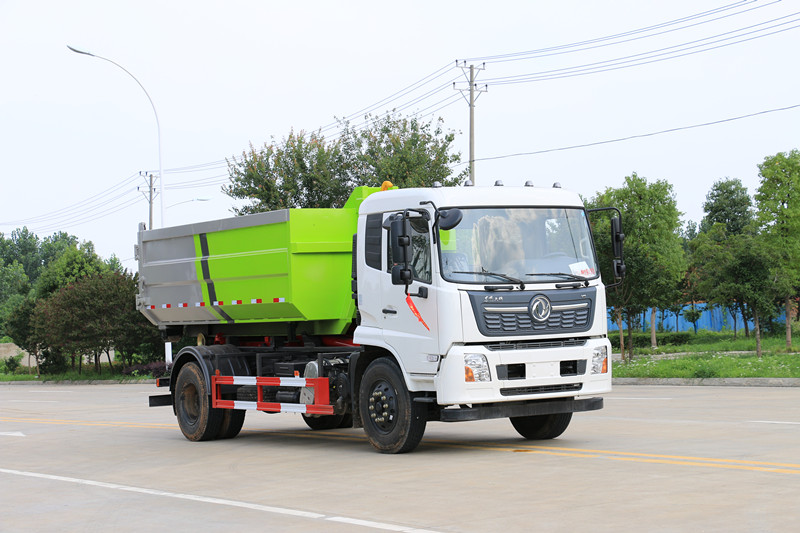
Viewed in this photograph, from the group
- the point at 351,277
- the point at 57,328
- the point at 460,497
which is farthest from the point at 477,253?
the point at 57,328

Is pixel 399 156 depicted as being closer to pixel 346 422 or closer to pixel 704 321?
pixel 346 422

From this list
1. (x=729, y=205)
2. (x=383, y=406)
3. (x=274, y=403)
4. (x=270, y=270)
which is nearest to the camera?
(x=383, y=406)

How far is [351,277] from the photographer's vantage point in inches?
506

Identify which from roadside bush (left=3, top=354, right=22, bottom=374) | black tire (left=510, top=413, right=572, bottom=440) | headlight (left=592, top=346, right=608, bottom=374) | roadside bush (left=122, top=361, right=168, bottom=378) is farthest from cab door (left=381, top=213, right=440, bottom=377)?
roadside bush (left=3, top=354, right=22, bottom=374)

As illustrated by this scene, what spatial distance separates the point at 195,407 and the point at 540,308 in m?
6.23

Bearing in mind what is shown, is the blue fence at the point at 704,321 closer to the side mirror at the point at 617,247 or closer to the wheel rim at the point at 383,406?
the side mirror at the point at 617,247

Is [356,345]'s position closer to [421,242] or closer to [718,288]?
[421,242]

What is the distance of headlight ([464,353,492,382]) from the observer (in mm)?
10672

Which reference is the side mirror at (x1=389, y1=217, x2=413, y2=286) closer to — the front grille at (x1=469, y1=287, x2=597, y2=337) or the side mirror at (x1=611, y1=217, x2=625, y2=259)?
the front grille at (x1=469, y1=287, x2=597, y2=337)

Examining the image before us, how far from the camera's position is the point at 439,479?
9.38m

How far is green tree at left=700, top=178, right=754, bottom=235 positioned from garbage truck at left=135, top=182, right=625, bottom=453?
242 feet

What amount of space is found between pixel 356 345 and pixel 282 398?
1.31 m

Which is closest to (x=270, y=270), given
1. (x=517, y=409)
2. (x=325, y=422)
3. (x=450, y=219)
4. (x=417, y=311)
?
(x=417, y=311)

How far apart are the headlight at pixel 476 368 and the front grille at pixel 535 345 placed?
190 mm
